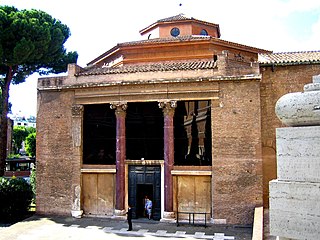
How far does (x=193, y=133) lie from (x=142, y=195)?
4.06 meters

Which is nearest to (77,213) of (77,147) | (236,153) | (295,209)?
(77,147)

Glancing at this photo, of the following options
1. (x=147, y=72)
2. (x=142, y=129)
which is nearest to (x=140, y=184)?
(x=142, y=129)

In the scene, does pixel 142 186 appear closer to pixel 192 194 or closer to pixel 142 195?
pixel 142 195

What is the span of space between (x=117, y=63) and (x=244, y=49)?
26.3 ft

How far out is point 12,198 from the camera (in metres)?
17.0

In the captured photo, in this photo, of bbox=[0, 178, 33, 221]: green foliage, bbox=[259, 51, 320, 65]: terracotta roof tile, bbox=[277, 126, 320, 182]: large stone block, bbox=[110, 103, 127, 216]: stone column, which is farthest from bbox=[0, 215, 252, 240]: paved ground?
bbox=[277, 126, 320, 182]: large stone block

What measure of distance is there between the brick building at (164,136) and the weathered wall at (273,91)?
5cm

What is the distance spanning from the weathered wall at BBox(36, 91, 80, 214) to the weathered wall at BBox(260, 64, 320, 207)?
9.34 metres

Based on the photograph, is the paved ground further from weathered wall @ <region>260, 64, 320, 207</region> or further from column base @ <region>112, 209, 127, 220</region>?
weathered wall @ <region>260, 64, 320, 207</region>

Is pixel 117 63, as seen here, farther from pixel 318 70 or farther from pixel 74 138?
pixel 318 70

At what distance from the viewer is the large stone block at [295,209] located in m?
2.23

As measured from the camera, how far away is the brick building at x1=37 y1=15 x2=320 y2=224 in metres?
14.9

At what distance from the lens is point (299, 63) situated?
15.3 metres

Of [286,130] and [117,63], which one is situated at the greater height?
[117,63]
